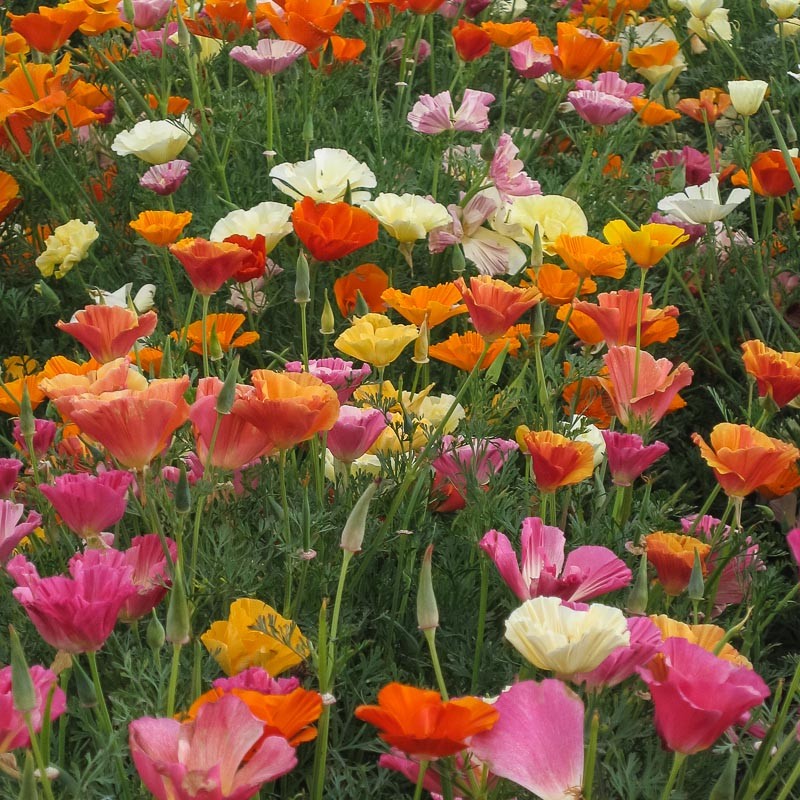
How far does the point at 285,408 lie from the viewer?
0.93m

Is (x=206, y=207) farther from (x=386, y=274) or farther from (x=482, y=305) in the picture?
(x=482, y=305)

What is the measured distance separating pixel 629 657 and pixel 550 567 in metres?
0.12

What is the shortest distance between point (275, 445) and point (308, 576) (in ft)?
0.73

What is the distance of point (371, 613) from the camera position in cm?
119

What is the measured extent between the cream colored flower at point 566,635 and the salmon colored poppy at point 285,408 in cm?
26

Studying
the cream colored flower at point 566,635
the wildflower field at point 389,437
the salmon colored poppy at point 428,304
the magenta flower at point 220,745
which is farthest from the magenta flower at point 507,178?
the magenta flower at point 220,745

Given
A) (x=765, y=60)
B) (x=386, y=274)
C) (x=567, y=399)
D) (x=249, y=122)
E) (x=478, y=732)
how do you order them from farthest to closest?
(x=765, y=60), (x=249, y=122), (x=386, y=274), (x=567, y=399), (x=478, y=732)

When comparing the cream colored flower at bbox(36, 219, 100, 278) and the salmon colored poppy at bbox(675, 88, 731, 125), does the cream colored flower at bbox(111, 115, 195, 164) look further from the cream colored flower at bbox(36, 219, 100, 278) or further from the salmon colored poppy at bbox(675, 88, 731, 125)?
the salmon colored poppy at bbox(675, 88, 731, 125)

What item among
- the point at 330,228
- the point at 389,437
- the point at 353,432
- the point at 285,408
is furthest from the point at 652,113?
the point at 285,408

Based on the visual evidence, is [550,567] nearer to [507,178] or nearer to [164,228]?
[164,228]

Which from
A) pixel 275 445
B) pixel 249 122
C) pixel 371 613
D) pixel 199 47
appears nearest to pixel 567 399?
pixel 371 613

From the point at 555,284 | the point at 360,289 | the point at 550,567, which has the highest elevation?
the point at 550,567


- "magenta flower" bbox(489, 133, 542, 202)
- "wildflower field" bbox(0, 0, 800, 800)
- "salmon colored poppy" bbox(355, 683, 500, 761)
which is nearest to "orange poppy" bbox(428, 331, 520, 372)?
"wildflower field" bbox(0, 0, 800, 800)

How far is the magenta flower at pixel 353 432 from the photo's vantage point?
44.1 inches
